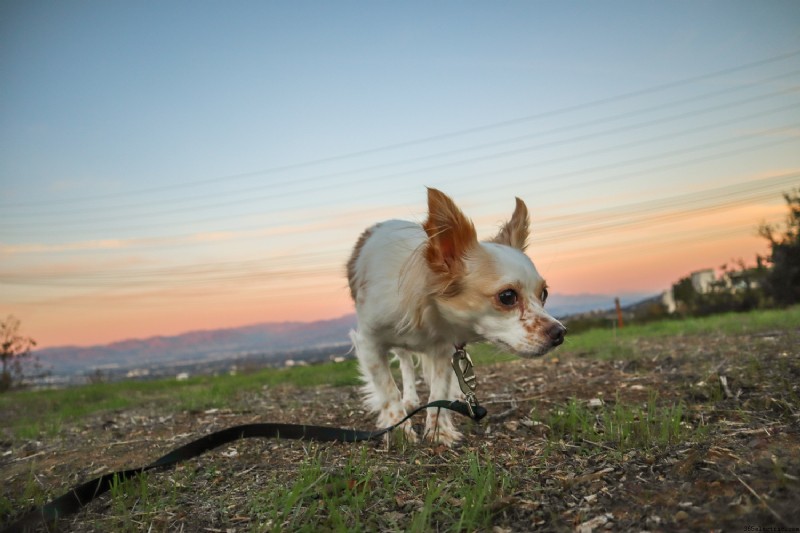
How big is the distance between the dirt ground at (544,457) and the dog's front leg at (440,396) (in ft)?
0.38

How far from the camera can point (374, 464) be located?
3496mm

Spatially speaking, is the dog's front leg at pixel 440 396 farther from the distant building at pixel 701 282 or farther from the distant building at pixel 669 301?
the distant building at pixel 701 282

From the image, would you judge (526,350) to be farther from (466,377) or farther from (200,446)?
(200,446)

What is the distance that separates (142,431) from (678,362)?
235 inches

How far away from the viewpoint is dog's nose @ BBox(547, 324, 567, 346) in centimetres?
345

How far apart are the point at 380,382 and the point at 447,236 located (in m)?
1.40

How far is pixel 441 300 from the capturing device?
3.83 m

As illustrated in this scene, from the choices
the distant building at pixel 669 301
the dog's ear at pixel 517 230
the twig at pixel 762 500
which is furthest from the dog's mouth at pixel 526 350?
the distant building at pixel 669 301

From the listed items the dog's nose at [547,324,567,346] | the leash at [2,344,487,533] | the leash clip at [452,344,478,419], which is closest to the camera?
the leash at [2,344,487,533]

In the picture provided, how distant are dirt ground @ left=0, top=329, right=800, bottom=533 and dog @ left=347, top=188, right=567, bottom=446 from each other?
21.5 inches

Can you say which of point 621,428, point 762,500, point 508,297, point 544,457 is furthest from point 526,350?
point 762,500

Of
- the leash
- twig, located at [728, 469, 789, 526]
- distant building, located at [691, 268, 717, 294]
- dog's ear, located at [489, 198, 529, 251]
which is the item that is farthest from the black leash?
distant building, located at [691, 268, 717, 294]

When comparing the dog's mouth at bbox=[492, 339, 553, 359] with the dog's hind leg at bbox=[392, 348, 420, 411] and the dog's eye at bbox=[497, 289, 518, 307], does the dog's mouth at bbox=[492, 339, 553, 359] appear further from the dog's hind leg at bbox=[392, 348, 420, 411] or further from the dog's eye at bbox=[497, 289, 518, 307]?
the dog's hind leg at bbox=[392, 348, 420, 411]

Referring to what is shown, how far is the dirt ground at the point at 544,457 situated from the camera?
2467 millimetres
